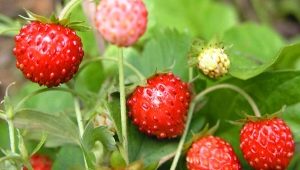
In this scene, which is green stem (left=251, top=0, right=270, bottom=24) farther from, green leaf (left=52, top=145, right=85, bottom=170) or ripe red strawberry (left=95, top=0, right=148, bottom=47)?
ripe red strawberry (left=95, top=0, right=148, bottom=47)

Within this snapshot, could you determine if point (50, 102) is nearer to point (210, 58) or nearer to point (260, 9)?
point (210, 58)

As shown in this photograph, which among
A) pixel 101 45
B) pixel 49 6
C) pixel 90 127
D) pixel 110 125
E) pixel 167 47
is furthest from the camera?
pixel 49 6

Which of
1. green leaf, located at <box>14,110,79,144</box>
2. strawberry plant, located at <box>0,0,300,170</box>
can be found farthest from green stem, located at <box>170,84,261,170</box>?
green leaf, located at <box>14,110,79,144</box>

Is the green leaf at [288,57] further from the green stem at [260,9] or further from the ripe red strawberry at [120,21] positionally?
the green stem at [260,9]

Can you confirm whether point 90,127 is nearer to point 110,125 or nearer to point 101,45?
point 110,125

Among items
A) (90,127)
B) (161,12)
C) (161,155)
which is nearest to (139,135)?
(161,155)

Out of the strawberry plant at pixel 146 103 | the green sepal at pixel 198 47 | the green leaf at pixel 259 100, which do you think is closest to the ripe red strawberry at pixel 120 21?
the strawberry plant at pixel 146 103
